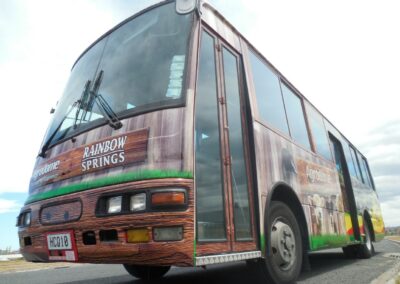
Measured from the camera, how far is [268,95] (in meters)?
4.80

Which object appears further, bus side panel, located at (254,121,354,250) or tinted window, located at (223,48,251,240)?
bus side panel, located at (254,121,354,250)

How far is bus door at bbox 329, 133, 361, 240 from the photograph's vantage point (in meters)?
7.50

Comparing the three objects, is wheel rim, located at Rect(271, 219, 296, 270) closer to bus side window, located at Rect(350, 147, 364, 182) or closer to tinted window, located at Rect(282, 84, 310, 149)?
tinted window, located at Rect(282, 84, 310, 149)

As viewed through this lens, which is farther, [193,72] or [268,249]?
[268,249]

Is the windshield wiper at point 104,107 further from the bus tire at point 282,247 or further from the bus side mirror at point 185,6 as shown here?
the bus tire at point 282,247

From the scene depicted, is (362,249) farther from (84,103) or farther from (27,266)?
(27,266)

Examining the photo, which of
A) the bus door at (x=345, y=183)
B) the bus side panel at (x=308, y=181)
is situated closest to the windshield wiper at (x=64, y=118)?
the bus side panel at (x=308, y=181)

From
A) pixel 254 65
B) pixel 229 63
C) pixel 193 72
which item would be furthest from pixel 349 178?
pixel 193 72

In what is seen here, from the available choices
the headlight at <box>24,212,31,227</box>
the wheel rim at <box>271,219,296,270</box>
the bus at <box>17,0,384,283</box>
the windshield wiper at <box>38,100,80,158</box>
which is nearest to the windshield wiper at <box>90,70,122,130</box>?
the bus at <box>17,0,384,283</box>

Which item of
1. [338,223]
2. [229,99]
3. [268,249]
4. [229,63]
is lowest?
[268,249]

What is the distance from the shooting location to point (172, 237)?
8.69ft

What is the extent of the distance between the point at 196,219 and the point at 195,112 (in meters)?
0.89

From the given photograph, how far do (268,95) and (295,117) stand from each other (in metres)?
1.13

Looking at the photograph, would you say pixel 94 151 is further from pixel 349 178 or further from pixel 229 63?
pixel 349 178
